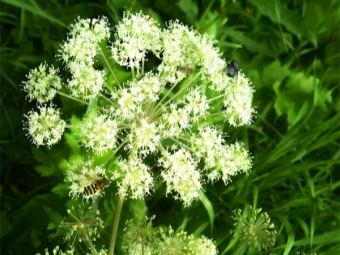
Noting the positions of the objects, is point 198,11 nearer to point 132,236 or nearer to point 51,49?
point 51,49

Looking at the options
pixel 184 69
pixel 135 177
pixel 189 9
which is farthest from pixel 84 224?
pixel 189 9

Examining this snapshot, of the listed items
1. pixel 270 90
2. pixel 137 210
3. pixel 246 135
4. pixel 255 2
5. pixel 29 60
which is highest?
pixel 255 2

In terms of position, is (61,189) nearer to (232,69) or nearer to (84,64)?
(84,64)

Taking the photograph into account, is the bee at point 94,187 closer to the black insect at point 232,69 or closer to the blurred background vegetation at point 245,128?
the blurred background vegetation at point 245,128

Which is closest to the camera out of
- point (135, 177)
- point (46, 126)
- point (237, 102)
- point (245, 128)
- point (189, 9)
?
point (135, 177)

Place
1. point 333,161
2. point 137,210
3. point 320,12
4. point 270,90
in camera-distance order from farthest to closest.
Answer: point 320,12, point 270,90, point 333,161, point 137,210

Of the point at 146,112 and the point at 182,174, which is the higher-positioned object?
the point at 146,112

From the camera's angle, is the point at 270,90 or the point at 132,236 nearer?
the point at 132,236

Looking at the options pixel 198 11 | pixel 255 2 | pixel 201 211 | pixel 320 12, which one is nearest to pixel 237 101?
pixel 201 211
